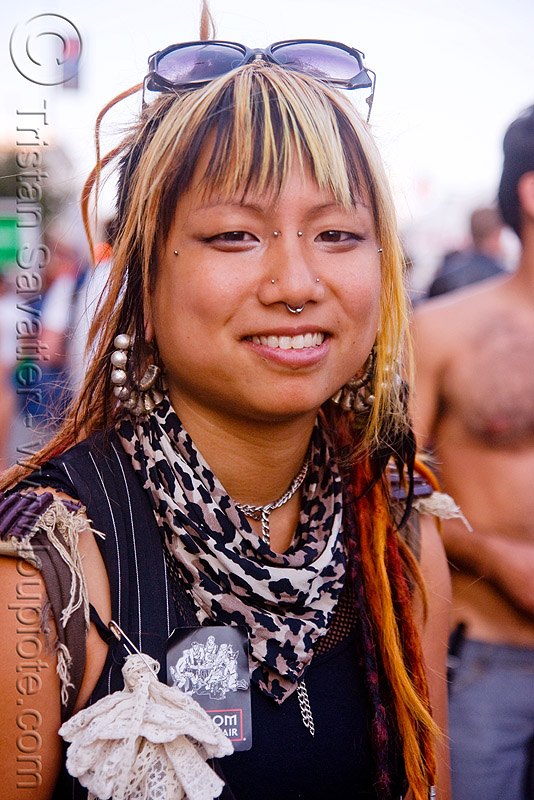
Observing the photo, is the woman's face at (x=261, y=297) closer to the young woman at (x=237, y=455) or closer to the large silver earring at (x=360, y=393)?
the young woman at (x=237, y=455)

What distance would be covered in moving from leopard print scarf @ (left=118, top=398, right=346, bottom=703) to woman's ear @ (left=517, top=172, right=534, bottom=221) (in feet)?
6.74

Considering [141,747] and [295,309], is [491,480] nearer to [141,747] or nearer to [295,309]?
[295,309]

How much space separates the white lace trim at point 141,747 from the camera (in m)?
1.47

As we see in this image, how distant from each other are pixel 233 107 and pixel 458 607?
2.04m

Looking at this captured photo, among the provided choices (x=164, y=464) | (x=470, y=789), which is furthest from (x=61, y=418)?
(x=470, y=789)

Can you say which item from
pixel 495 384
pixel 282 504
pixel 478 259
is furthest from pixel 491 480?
pixel 478 259

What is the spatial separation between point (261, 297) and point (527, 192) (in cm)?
211

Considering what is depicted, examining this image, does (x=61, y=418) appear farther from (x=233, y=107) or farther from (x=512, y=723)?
(x=512, y=723)

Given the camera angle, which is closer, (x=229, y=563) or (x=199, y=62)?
(x=229, y=563)

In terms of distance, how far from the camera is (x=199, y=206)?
5.72 feet

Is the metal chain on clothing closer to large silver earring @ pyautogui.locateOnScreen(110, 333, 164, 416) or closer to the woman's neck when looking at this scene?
the woman's neck

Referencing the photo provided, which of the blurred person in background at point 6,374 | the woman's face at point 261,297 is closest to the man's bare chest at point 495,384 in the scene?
the woman's face at point 261,297

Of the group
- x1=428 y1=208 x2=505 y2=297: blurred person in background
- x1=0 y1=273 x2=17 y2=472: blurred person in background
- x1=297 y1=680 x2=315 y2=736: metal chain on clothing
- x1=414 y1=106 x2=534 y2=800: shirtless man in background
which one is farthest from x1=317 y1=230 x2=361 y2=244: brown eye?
x1=428 y1=208 x2=505 y2=297: blurred person in background

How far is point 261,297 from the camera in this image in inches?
66.3
